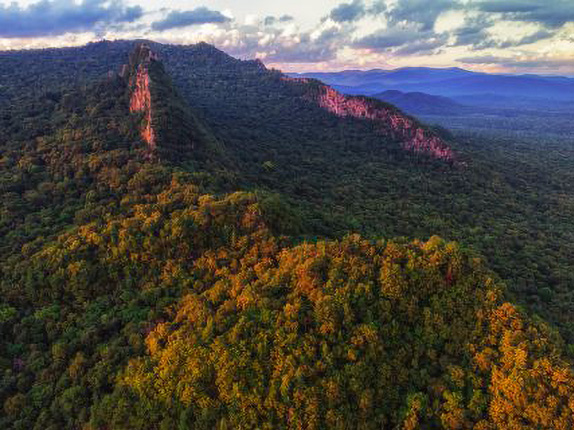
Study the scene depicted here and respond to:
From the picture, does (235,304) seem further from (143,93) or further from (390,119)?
(390,119)

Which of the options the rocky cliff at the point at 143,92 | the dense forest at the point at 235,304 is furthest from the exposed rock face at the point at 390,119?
the rocky cliff at the point at 143,92

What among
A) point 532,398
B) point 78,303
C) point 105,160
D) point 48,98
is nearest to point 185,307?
point 78,303

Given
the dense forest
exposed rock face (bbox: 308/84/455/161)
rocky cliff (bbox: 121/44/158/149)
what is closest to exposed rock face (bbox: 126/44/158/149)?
rocky cliff (bbox: 121/44/158/149)

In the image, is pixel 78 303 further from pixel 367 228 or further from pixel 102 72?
pixel 102 72

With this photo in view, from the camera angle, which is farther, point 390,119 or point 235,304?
point 390,119

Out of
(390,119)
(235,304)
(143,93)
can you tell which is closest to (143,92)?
(143,93)

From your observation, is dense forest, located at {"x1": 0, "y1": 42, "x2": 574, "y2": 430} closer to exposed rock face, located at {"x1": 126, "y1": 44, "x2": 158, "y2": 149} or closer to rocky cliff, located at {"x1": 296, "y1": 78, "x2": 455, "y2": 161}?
exposed rock face, located at {"x1": 126, "y1": 44, "x2": 158, "y2": 149}
